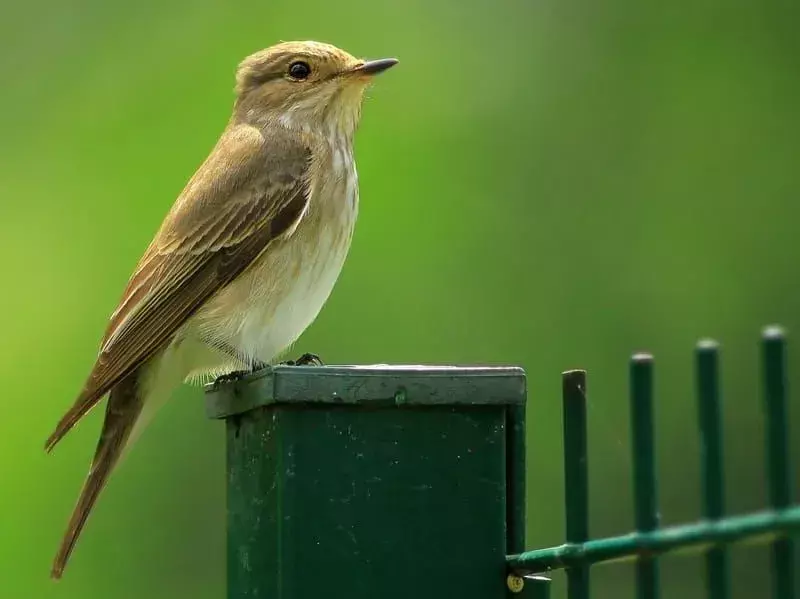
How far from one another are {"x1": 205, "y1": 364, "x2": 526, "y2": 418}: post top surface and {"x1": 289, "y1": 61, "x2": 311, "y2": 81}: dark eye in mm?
2648

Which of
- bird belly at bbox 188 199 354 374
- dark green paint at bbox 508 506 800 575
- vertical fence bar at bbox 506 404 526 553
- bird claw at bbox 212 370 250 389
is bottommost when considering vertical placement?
dark green paint at bbox 508 506 800 575

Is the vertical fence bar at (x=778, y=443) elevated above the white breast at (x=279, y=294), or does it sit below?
below

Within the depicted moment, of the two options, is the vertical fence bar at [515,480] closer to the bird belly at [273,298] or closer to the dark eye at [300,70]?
the bird belly at [273,298]

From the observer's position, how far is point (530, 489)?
27.4 ft

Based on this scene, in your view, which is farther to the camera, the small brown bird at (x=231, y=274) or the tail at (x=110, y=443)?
the small brown bird at (x=231, y=274)

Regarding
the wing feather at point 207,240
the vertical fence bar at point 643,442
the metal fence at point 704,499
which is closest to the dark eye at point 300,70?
the wing feather at point 207,240

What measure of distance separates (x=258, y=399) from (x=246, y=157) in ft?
7.48

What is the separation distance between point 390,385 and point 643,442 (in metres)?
0.72

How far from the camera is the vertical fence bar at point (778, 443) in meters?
1.69

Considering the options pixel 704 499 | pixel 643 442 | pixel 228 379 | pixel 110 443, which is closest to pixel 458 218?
pixel 110 443

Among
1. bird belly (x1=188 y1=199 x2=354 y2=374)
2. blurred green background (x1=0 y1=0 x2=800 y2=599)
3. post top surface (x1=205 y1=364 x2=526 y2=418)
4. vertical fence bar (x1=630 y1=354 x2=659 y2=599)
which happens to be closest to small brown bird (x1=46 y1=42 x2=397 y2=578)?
bird belly (x1=188 y1=199 x2=354 y2=374)

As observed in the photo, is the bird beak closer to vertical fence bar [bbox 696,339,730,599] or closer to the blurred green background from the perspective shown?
the blurred green background

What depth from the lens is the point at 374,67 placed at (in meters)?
5.05

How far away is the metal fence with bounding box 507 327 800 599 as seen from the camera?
1725 mm
